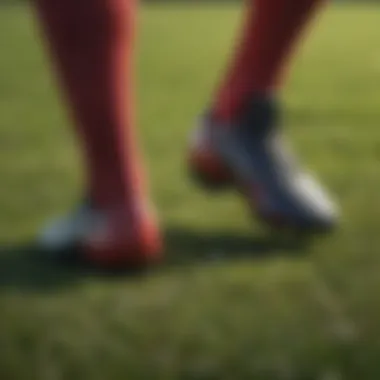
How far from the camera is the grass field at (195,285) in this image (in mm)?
759

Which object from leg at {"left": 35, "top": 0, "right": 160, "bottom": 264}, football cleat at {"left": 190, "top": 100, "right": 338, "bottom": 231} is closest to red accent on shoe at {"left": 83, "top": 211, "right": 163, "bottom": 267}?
leg at {"left": 35, "top": 0, "right": 160, "bottom": 264}

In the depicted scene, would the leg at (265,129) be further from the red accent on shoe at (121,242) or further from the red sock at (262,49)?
the red accent on shoe at (121,242)

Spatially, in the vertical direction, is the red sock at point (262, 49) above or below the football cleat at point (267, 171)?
above

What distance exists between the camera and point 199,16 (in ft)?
10.7

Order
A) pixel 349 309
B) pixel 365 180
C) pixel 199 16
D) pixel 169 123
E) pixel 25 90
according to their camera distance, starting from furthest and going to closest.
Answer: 1. pixel 199 16
2. pixel 25 90
3. pixel 169 123
4. pixel 365 180
5. pixel 349 309

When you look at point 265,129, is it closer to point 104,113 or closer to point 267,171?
point 267,171

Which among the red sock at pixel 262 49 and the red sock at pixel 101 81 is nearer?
the red sock at pixel 101 81

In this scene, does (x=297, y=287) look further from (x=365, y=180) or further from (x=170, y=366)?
(x=365, y=180)

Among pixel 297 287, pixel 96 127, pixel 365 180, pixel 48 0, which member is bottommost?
pixel 365 180

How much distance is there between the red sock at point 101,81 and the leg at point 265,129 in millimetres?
118

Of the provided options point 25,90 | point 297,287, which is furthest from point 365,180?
point 25,90

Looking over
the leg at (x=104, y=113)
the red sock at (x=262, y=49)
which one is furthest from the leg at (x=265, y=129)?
the leg at (x=104, y=113)

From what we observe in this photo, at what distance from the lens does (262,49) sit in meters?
1.05

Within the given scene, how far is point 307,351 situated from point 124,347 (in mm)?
117
